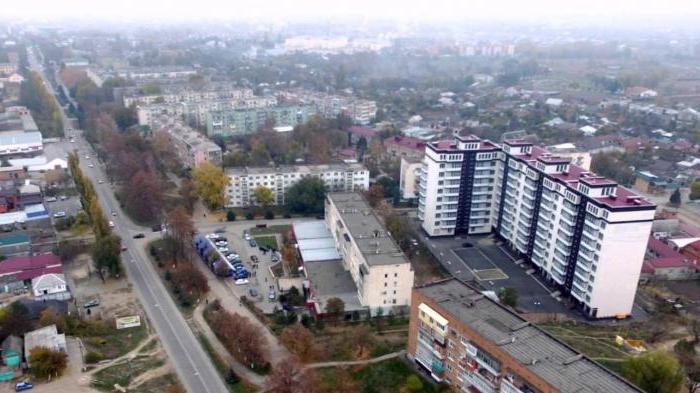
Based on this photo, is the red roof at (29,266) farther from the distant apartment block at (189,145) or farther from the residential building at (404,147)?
the residential building at (404,147)

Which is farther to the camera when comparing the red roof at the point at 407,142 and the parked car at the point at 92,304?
the red roof at the point at 407,142

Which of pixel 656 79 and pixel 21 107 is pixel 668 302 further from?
pixel 656 79

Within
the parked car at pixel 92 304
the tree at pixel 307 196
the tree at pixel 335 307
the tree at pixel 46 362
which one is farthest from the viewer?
the tree at pixel 307 196

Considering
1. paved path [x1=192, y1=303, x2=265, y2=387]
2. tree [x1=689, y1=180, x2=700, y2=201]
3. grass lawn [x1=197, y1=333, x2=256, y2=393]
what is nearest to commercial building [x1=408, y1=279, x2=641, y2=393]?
paved path [x1=192, y1=303, x2=265, y2=387]

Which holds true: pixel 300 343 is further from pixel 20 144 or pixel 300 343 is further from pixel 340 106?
pixel 340 106

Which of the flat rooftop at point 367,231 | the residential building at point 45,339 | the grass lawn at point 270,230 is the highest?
the flat rooftop at point 367,231

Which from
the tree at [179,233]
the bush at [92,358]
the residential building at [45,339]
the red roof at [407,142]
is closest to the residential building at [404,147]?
the red roof at [407,142]

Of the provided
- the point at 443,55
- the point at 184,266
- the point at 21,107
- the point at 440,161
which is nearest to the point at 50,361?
the point at 184,266

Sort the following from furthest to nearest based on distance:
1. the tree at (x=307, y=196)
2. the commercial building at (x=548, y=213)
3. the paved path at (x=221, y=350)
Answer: the tree at (x=307, y=196) < the commercial building at (x=548, y=213) < the paved path at (x=221, y=350)

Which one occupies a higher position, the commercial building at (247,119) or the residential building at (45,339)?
the commercial building at (247,119)
